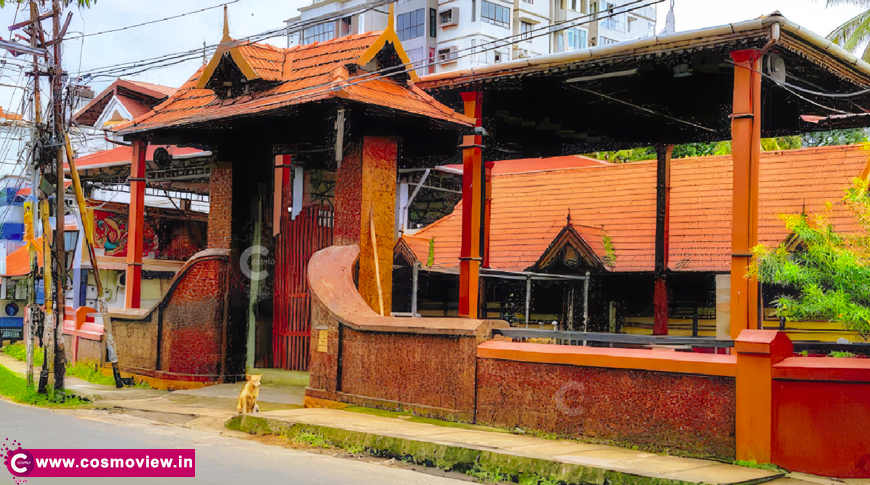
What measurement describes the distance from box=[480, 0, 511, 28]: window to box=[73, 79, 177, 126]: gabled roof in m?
33.2

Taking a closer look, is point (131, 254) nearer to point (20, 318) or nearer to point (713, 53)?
point (713, 53)

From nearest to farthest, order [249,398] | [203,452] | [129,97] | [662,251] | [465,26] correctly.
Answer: [203,452]
[249,398]
[662,251]
[129,97]
[465,26]

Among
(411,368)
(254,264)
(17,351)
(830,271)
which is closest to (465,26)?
(17,351)

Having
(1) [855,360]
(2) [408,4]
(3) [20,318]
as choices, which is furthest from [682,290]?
(2) [408,4]

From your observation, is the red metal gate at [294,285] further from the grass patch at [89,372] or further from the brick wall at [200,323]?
the grass patch at [89,372]

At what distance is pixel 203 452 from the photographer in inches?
407

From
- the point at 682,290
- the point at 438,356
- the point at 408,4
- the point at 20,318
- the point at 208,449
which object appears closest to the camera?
the point at 208,449

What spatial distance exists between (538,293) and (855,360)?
48.3 feet

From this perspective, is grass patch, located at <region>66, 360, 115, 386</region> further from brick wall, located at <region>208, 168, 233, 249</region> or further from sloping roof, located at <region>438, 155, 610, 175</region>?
sloping roof, located at <region>438, 155, 610, 175</region>

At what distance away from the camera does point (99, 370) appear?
21.1 meters

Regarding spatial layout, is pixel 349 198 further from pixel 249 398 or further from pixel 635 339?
pixel 635 339

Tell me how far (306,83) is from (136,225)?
6.46 metres

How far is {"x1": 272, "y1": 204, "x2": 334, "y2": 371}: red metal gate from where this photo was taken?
61.8ft

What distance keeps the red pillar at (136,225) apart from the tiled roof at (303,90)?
1.66 meters
